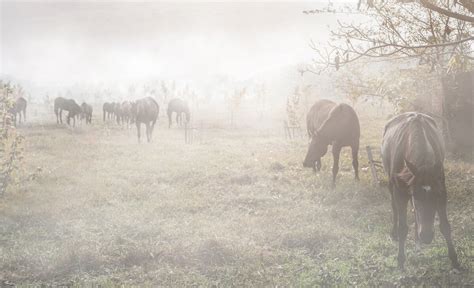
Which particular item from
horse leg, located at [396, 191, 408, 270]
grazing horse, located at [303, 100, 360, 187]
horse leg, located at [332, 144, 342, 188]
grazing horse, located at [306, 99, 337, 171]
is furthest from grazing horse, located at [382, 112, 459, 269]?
grazing horse, located at [306, 99, 337, 171]

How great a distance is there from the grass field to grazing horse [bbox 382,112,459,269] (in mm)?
1043

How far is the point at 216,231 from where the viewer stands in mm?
9453

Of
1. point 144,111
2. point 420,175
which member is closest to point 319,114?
point 420,175

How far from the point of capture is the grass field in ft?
24.1

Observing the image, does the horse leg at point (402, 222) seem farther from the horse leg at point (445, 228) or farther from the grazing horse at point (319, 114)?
the grazing horse at point (319, 114)

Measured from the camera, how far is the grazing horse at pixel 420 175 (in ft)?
19.5

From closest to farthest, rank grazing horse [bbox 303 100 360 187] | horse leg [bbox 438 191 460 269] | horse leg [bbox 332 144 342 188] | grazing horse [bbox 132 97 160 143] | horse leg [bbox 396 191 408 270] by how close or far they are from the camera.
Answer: horse leg [bbox 438 191 460 269], horse leg [bbox 396 191 408 270], horse leg [bbox 332 144 342 188], grazing horse [bbox 303 100 360 187], grazing horse [bbox 132 97 160 143]

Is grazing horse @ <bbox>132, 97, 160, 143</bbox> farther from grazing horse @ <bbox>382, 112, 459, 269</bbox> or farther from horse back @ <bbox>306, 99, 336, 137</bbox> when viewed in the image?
grazing horse @ <bbox>382, 112, 459, 269</bbox>

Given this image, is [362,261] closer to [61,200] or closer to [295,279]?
[295,279]

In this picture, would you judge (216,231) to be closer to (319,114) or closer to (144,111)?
(319,114)

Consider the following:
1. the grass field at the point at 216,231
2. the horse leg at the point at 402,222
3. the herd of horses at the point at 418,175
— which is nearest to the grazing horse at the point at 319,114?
the grass field at the point at 216,231

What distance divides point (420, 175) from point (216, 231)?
195 inches

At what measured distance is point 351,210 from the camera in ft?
34.9

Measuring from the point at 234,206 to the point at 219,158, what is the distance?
8012 mm
